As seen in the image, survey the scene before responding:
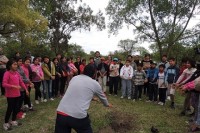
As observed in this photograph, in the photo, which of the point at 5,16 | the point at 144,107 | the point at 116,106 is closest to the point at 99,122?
the point at 116,106

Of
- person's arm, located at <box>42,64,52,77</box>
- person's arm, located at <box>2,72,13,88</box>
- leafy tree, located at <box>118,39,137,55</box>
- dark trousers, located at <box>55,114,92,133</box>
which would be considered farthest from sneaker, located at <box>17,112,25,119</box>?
leafy tree, located at <box>118,39,137,55</box>

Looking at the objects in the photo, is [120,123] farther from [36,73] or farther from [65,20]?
[65,20]

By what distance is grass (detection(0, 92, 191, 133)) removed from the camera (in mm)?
8117

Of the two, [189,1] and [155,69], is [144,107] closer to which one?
[155,69]

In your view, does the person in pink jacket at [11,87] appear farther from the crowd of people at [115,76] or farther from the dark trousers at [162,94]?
the dark trousers at [162,94]

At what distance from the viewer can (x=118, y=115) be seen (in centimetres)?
899

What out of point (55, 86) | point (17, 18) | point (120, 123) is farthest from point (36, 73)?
point (17, 18)

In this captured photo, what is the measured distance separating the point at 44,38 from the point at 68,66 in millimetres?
17336

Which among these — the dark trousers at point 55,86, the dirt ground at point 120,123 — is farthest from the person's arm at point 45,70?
the dirt ground at point 120,123

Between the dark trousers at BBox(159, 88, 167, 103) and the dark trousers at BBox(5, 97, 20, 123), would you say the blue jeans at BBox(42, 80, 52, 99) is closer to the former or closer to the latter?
the dark trousers at BBox(5, 97, 20, 123)

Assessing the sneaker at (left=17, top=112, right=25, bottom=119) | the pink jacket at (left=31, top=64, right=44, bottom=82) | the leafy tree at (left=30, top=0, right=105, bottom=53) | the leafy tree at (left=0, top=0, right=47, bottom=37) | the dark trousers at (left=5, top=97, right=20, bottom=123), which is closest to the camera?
the dark trousers at (left=5, top=97, right=20, bottom=123)

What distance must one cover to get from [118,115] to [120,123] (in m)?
0.52

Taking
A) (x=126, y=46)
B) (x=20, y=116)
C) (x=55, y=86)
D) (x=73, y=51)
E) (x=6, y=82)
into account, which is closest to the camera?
(x=6, y=82)

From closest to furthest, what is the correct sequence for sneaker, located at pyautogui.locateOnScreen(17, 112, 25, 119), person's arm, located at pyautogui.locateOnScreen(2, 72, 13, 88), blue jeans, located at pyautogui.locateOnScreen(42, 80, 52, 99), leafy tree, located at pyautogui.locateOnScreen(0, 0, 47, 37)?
person's arm, located at pyautogui.locateOnScreen(2, 72, 13, 88)
sneaker, located at pyautogui.locateOnScreen(17, 112, 25, 119)
blue jeans, located at pyautogui.locateOnScreen(42, 80, 52, 99)
leafy tree, located at pyautogui.locateOnScreen(0, 0, 47, 37)
